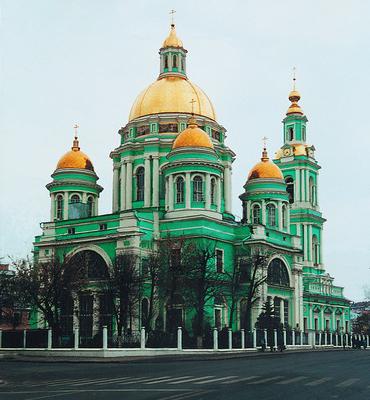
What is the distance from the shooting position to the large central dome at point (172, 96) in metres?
67.4

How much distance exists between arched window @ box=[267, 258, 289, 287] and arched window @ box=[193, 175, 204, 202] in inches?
326

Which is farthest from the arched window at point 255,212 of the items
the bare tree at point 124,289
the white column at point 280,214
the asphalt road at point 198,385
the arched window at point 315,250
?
the asphalt road at point 198,385

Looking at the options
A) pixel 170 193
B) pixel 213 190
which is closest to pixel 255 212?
pixel 213 190

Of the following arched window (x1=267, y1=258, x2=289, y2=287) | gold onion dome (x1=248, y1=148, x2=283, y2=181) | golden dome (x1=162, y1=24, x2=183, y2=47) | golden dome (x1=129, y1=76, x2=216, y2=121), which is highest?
golden dome (x1=162, y1=24, x2=183, y2=47)

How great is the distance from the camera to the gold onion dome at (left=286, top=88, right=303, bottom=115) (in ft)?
278

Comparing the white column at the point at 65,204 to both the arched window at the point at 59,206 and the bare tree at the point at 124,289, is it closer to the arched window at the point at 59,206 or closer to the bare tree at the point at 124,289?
the arched window at the point at 59,206

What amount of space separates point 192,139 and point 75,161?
471 inches

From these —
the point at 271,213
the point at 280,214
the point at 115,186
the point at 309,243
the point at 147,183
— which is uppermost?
the point at 115,186

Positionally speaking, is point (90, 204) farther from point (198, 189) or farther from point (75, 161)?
point (198, 189)

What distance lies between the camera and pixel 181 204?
60.2m

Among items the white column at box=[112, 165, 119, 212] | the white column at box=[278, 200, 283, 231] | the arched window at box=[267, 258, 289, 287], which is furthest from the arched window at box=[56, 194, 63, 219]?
the white column at box=[278, 200, 283, 231]

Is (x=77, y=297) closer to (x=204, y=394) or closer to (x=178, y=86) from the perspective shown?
(x=178, y=86)

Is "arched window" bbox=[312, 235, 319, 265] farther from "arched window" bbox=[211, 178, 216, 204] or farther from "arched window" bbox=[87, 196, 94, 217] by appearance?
"arched window" bbox=[87, 196, 94, 217]

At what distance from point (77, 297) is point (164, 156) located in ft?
50.3
